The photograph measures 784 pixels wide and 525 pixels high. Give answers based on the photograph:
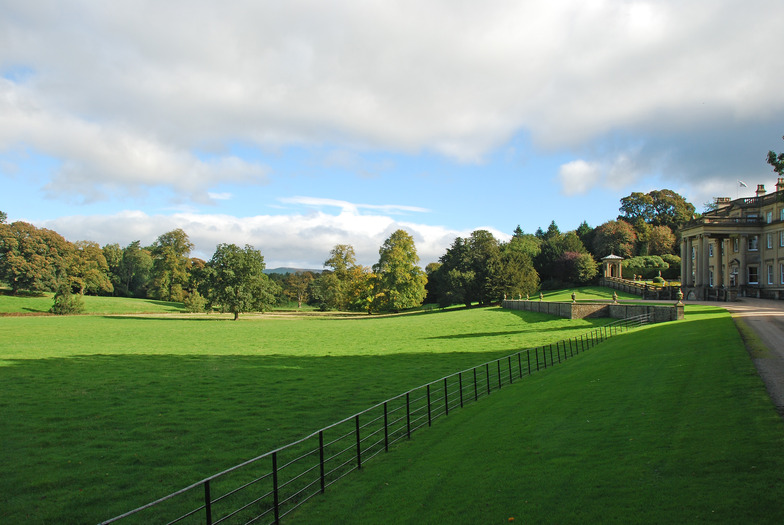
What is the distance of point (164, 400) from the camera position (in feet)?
58.9

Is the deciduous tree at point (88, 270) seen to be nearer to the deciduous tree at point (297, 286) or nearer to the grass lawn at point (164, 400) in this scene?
the deciduous tree at point (297, 286)

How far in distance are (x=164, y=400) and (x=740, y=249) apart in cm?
6844

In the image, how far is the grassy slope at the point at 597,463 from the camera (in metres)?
6.96

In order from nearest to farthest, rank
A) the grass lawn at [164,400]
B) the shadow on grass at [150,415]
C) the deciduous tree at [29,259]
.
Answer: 1. the shadow on grass at [150,415]
2. the grass lawn at [164,400]
3. the deciduous tree at [29,259]

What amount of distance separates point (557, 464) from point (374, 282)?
7553 centimetres

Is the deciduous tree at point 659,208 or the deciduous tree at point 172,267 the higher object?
the deciduous tree at point 659,208

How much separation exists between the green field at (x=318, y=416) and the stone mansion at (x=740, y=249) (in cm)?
3800

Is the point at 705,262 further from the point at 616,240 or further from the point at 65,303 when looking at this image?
the point at 65,303

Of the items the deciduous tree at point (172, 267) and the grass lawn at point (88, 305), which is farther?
the deciduous tree at point (172, 267)

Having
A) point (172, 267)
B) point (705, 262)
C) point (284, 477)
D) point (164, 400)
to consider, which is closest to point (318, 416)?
point (284, 477)

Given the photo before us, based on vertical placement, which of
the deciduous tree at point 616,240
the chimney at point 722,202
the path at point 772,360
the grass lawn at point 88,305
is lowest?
the grass lawn at point 88,305

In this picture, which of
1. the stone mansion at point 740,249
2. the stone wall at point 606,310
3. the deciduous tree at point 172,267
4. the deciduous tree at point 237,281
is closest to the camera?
the stone wall at point 606,310

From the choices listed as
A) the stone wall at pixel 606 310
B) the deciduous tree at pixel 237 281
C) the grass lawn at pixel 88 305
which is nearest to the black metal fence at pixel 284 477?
the stone wall at pixel 606 310

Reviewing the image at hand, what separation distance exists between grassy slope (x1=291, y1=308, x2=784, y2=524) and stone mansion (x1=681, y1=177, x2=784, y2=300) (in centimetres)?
5155
